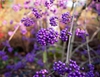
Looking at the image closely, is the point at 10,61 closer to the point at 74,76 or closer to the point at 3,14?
the point at 3,14

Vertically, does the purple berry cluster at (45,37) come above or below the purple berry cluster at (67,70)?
above

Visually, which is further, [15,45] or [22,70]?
[15,45]

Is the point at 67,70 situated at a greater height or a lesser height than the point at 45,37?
lesser

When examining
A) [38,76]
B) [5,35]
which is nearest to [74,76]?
[38,76]

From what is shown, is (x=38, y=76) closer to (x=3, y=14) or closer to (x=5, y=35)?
(x=3, y=14)

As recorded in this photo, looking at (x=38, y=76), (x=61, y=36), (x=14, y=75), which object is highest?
(x=61, y=36)

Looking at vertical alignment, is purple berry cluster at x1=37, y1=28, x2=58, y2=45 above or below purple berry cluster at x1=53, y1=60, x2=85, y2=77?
above

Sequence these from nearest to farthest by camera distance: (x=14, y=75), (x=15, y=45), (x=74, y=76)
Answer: (x=74, y=76), (x=14, y=75), (x=15, y=45)

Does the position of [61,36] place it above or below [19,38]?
above

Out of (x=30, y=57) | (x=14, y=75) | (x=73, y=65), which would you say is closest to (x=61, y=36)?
(x=73, y=65)

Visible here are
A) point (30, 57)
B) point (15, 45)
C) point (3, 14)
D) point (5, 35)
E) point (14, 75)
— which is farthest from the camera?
point (15, 45)
